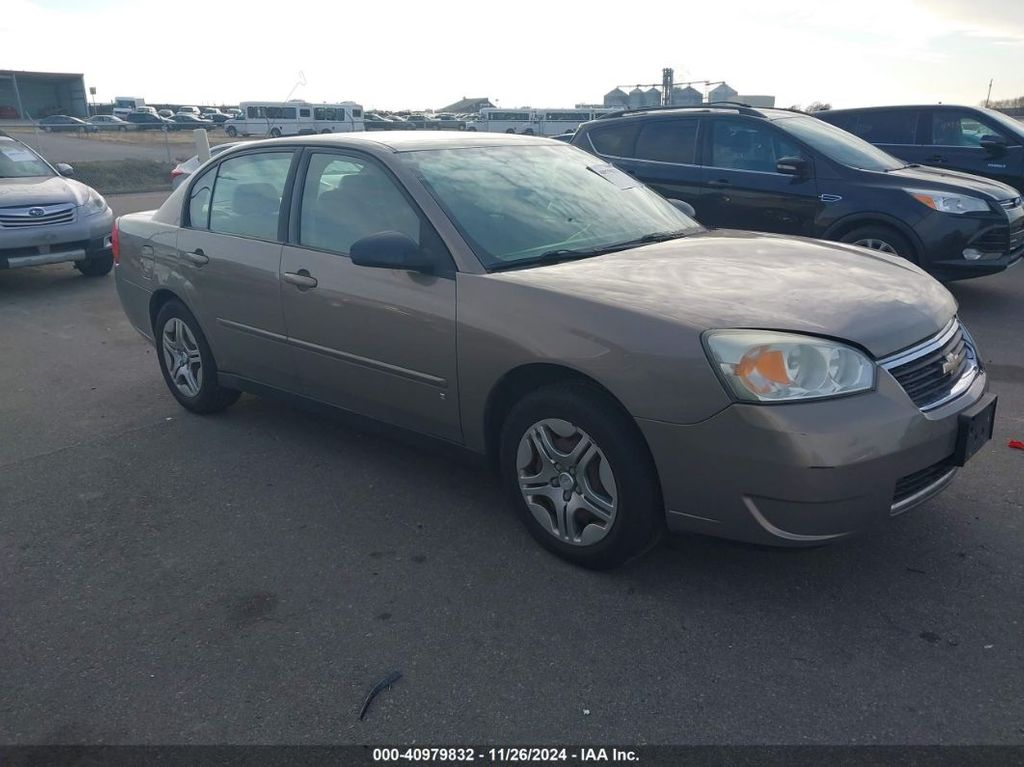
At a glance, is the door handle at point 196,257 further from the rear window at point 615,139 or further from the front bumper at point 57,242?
the front bumper at point 57,242

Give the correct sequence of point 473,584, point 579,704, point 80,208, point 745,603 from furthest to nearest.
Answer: point 80,208, point 473,584, point 745,603, point 579,704

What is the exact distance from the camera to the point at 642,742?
246cm

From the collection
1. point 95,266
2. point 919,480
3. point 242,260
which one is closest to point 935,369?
point 919,480

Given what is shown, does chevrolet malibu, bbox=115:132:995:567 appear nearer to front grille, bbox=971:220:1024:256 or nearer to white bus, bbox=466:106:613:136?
front grille, bbox=971:220:1024:256

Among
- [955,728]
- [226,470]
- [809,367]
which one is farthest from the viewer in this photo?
[226,470]

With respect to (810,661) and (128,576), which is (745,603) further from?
(128,576)

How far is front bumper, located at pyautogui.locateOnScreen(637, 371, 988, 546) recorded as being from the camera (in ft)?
9.05

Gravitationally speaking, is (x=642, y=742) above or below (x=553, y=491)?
below

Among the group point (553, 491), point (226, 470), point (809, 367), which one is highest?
point (809, 367)

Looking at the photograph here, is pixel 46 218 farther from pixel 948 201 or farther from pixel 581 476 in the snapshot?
pixel 948 201

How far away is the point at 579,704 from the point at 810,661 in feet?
2.54

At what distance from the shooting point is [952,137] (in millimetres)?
10078

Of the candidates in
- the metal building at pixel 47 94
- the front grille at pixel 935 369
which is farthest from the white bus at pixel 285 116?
the front grille at pixel 935 369

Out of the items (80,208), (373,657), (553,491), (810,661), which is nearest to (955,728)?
(810,661)
